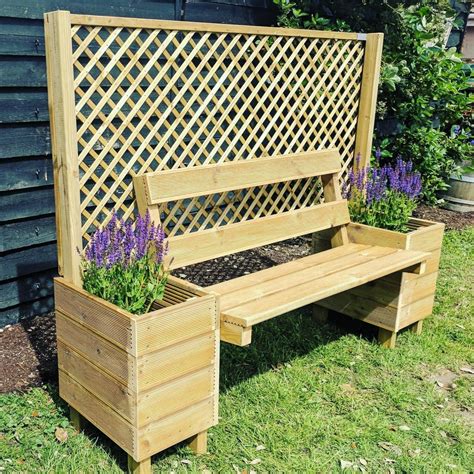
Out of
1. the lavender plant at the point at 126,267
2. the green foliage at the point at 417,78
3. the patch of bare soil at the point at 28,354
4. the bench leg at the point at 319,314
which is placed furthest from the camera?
the green foliage at the point at 417,78

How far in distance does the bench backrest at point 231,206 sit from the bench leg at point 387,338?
0.61m

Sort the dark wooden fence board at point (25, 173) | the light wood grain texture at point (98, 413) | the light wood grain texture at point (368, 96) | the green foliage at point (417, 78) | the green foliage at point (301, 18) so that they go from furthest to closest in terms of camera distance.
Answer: the green foliage at point (417, 78) → the green foliage at point (301, 18) → the light wood grain texture at point (368, 96) → the dark wooden fence board at point (25, 173) → the light wood grain texture at point (98, 413)

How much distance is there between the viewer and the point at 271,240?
356 centimetres

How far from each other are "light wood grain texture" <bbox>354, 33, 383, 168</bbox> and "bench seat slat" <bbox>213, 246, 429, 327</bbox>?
2.84ft

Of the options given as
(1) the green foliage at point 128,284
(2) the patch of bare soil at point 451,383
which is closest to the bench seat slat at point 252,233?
(1) the green foliage at point 128,284

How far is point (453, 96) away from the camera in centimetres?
634

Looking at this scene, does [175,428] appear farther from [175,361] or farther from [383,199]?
[383,199]

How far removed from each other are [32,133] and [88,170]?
108 cm

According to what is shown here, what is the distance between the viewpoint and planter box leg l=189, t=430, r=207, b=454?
2.69 m

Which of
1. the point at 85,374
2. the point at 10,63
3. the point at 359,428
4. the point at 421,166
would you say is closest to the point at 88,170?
the point at 85,374

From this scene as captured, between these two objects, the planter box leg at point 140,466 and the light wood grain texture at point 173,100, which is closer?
the planter box leg at point 140,466

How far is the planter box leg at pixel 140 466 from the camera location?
8.13ft

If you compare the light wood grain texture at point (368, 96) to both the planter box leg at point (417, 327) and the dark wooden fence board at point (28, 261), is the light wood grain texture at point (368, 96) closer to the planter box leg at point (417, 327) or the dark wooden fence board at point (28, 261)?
the planter box leg at point (417, 327)

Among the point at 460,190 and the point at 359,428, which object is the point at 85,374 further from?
the point at 460,190
